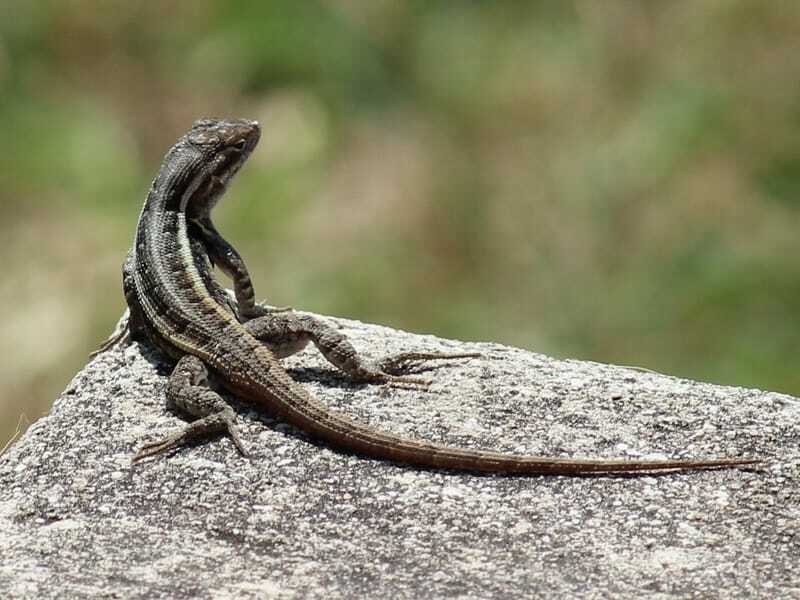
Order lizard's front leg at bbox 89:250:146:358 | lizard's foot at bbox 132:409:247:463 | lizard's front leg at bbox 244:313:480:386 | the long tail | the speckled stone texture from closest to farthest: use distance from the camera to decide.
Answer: the speckled stone texture, the long tail, lizard's foot at bbox 132:409:247:463, lizard's front leg at bbox 244:313:480:386, lizard's front leg at bbox 89:250:146:358

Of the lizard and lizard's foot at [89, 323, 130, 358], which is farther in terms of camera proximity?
lizard's foot at [89, 323, 130, 358]

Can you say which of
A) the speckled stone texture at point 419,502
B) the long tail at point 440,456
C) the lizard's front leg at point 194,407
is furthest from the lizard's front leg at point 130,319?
the long tail at point 440,456

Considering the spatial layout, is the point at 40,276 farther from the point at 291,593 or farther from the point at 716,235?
the point at 291,593

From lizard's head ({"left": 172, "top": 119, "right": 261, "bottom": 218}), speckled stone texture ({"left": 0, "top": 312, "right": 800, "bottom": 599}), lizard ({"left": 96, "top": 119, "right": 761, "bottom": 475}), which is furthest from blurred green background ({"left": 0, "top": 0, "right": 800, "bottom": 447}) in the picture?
speckled stone texture ({"left": 0, "top": 312, "right": 800, "bottom": 599})

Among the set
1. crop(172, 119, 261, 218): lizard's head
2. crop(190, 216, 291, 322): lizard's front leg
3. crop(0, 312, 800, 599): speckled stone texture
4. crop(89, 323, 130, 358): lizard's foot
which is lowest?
crop(0, 312, 800, 599): speckled stone texture

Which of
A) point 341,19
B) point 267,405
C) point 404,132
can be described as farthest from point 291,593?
point 341,19

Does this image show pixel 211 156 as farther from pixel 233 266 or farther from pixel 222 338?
pixel 222 338

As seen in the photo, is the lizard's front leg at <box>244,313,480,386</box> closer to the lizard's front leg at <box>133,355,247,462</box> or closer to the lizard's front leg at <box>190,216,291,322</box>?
the lizard's front leg at <box>133,355,247,462</box>
